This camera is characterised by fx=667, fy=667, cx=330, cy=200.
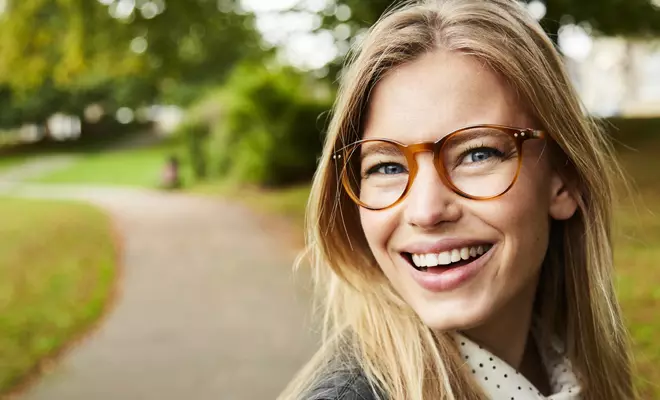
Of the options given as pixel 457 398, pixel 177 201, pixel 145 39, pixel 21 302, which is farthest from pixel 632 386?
pixel 177 201

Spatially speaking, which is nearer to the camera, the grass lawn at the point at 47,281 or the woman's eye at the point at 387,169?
the woman's eye at the point at 387,169

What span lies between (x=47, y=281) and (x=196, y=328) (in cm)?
A: 379

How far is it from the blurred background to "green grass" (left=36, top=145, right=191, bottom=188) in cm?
267

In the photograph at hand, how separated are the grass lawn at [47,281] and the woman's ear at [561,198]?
16.2 ft

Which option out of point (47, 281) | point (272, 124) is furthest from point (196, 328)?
point (272, 124)

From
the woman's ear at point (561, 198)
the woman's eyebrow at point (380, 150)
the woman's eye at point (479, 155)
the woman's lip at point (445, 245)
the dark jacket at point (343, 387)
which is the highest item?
the woman's eyebrow at point (380, 150)

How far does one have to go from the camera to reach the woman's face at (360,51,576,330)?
4.42 ft

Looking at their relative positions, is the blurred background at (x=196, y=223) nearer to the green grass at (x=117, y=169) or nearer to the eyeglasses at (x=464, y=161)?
the eyeglasses at (x=464, y=161)

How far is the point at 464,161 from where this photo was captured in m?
1.36

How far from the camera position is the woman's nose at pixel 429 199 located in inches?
52.4

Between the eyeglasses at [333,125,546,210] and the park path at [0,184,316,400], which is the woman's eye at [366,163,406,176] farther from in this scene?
the park path at [0,184,316,400]

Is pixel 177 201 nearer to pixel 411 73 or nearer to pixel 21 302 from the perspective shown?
pixel 21 302

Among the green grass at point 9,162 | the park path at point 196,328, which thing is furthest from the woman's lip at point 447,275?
the green grass at point 9,162

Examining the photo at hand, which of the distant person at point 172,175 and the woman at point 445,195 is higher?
the woman at point 445,195
